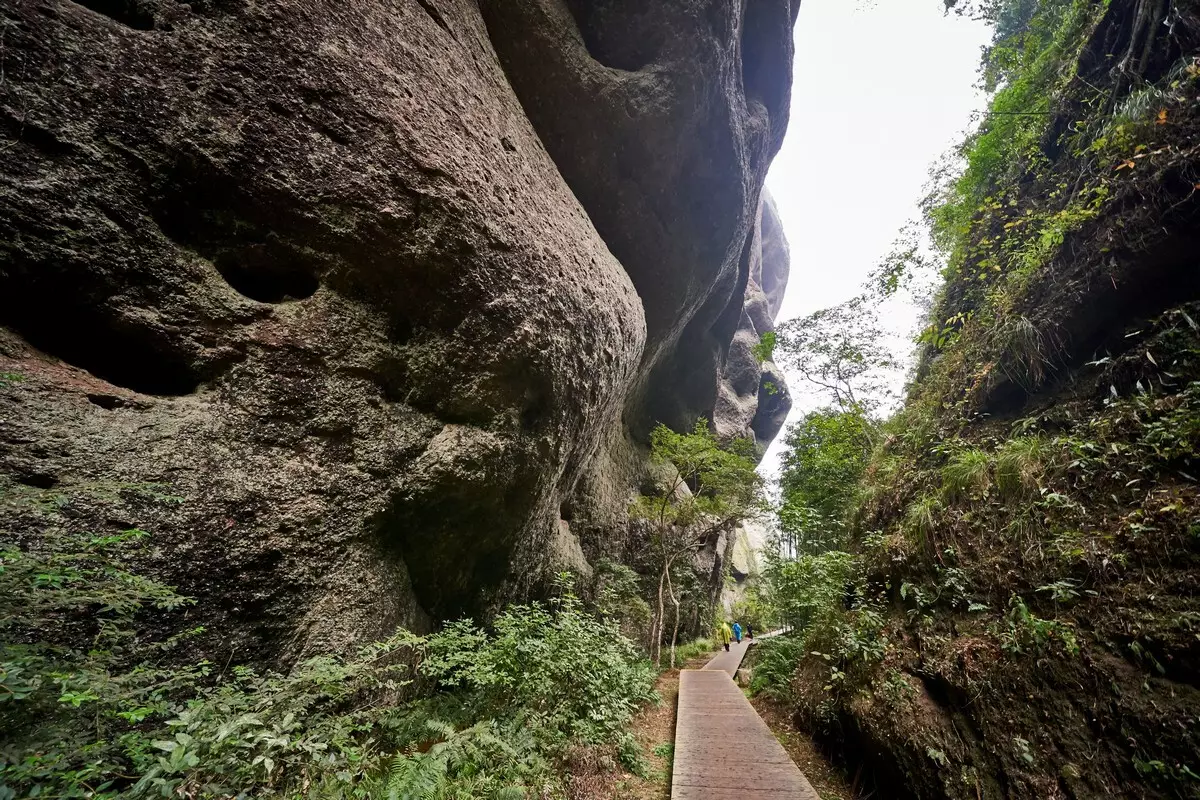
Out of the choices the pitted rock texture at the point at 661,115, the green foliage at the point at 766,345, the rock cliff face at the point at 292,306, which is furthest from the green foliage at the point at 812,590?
the green foliage at the point at 766,345

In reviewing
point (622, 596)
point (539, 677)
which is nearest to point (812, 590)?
point (539, 677)

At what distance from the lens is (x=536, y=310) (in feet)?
20.7

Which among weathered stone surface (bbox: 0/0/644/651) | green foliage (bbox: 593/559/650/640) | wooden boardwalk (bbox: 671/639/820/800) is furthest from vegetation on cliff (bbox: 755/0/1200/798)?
weathered stone surface (bbox: 0/0/644/651)

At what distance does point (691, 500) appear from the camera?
13914mm

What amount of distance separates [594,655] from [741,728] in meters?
2.73

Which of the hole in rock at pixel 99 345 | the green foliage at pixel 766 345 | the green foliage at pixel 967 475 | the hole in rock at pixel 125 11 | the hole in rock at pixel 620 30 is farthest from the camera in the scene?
the green foliage at pixel 766 345

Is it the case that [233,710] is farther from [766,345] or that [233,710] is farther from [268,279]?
[766,345]

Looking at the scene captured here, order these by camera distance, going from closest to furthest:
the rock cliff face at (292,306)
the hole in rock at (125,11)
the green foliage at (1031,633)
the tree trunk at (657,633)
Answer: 1. the green foliage at (1031,633)
2. the rock cliff face at (292,306)
3. the hole in rock at (125,11)
4. the tree trunk at (657,633)

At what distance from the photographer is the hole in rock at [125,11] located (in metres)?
4.20

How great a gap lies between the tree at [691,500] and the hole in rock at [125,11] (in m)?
13.0

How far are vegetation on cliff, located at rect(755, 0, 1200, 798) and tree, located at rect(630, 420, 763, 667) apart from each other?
492 centimetres

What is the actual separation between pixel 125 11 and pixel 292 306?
307cm

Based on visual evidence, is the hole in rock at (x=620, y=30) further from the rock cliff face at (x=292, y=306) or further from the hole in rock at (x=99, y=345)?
the hole in rock at (x=99, y=345)

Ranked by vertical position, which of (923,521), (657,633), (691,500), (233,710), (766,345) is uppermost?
(766,345)
